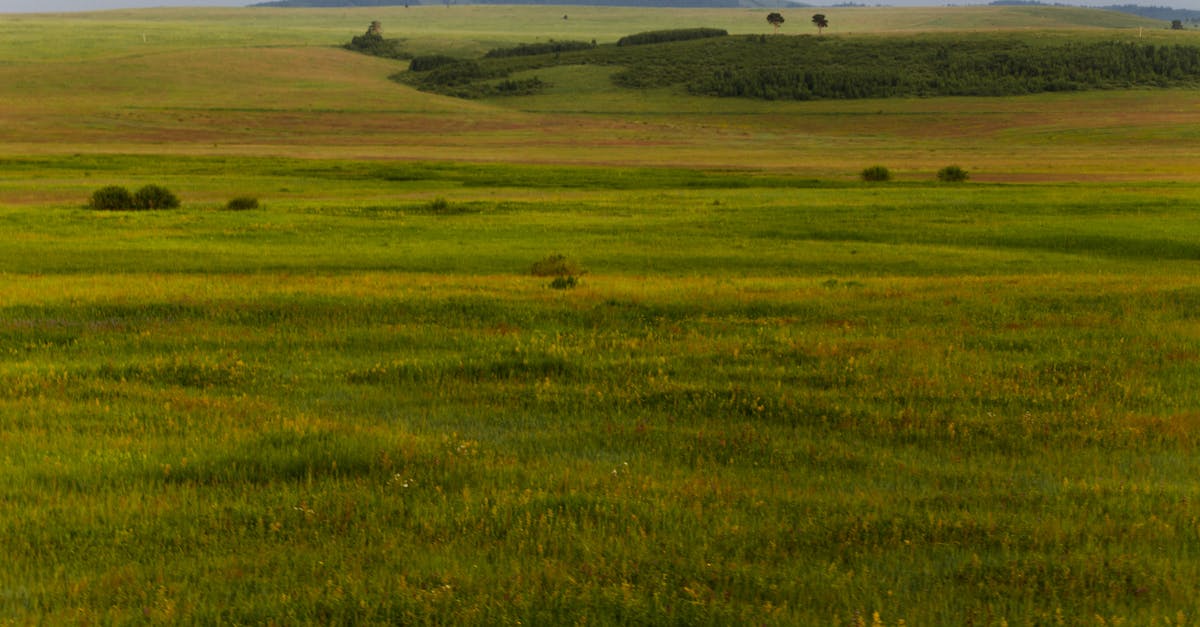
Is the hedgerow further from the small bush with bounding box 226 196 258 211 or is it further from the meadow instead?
the meadow

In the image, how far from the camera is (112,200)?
40.2 metres

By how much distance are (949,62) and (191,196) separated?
162429mm

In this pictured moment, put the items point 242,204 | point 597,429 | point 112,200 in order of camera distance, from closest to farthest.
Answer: point 597,429, point 112,200, point 242,204

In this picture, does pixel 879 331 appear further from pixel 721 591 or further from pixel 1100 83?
pixel 1100 83

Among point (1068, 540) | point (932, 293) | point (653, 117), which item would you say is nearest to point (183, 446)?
point (1068, 540)

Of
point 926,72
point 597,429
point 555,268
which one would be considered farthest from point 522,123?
point 597,429

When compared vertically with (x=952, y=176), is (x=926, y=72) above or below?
above

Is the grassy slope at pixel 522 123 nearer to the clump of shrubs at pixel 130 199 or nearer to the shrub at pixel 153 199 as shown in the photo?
the shrub at pixel 153 199

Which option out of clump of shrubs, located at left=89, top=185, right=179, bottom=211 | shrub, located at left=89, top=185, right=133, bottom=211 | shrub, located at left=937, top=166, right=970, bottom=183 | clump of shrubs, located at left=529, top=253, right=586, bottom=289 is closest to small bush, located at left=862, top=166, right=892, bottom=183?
shrub, located at left=937, top=166, right=970, bottom=183

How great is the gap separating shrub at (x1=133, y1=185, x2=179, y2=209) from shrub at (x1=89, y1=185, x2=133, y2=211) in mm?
310

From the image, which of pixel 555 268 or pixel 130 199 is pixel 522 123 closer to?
pixel 130 199

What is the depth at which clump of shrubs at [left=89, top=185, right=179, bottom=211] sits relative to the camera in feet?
132

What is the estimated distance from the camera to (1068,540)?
730 cm

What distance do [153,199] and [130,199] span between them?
0.81 meters
